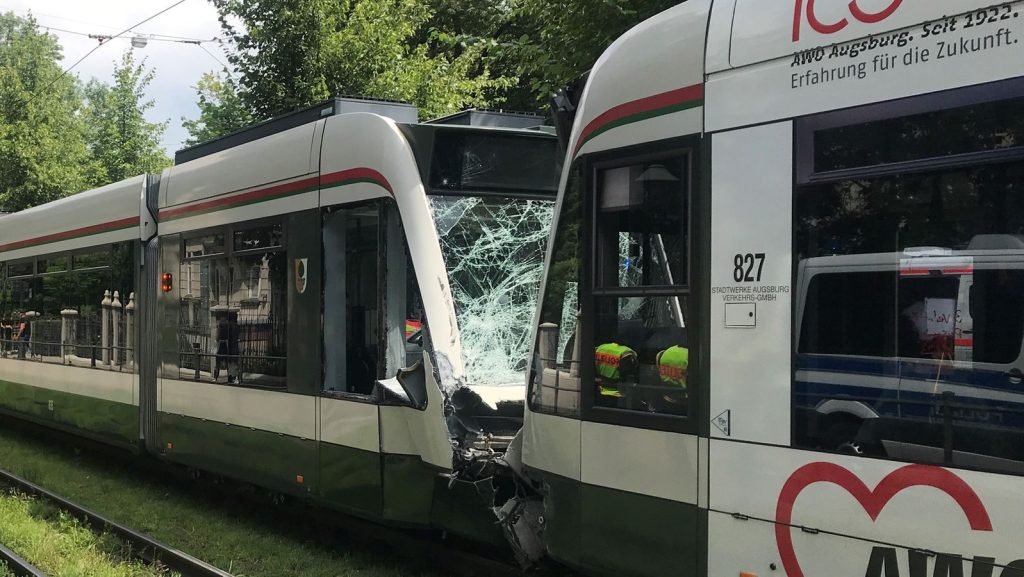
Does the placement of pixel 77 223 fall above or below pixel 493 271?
above

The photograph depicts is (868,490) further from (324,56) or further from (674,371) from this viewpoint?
(324,56)

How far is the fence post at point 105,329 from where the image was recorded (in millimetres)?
11086

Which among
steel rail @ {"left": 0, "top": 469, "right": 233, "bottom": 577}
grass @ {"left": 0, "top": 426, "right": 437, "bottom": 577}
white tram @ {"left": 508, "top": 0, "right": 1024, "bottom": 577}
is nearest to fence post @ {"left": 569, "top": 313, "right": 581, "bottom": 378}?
white tram @ {"left": 508, "top": 0, "right": 1024, "bottom": 577}

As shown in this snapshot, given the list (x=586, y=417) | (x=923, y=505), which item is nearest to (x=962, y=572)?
(x=923, y=505)

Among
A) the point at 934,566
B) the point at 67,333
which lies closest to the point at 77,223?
the point at 67,333

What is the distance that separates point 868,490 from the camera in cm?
358

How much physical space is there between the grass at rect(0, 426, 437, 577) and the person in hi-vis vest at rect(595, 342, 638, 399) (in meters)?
2.88

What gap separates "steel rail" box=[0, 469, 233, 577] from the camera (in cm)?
724

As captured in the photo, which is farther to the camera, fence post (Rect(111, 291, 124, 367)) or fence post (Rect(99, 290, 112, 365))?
fence post (Rect(99, 290, 112, 365))

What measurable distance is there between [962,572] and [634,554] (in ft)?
5.27

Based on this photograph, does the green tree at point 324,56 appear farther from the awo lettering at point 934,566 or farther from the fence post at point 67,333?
the awo lettering at point 934,566

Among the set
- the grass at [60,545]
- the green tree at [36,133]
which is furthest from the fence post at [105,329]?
the green tree at [36,133]

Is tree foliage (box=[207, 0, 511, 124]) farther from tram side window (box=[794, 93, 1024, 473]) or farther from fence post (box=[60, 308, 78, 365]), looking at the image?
tram side window (box=[794, 93, 1024, 473])

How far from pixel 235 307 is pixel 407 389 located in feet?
8.65
